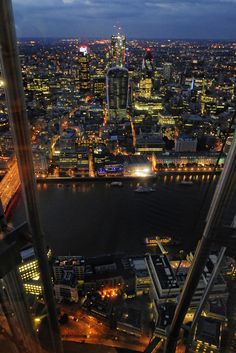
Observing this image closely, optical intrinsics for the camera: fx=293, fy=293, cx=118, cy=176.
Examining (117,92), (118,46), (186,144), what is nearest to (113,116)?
(117,92)

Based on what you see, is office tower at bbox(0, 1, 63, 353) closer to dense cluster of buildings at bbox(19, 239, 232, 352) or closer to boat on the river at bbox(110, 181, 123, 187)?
dense cluster of buildings at bbox(19, 239, 232, 352)

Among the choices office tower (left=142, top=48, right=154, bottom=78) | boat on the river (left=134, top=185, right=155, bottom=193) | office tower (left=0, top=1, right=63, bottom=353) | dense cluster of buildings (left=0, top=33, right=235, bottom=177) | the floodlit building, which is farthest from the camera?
office tower (left=142, top=48, right=154, bottom=78)

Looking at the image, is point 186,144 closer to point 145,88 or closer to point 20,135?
point 145,88

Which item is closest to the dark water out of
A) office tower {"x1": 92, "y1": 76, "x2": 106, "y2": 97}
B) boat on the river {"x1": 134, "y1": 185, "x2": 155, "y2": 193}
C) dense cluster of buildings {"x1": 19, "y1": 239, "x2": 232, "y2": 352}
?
boat on the river {"x1": 134, "y1": 185, "x2": 155, "y2": 193}

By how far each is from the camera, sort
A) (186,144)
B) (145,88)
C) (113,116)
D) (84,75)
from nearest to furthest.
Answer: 1. (186,144)
2. (113,116)
3. (145,88)
4. (84,75)

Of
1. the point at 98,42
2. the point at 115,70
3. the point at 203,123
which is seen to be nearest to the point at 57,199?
the point at 203,123

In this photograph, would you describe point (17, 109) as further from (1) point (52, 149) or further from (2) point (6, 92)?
(1) point (52, 149)
